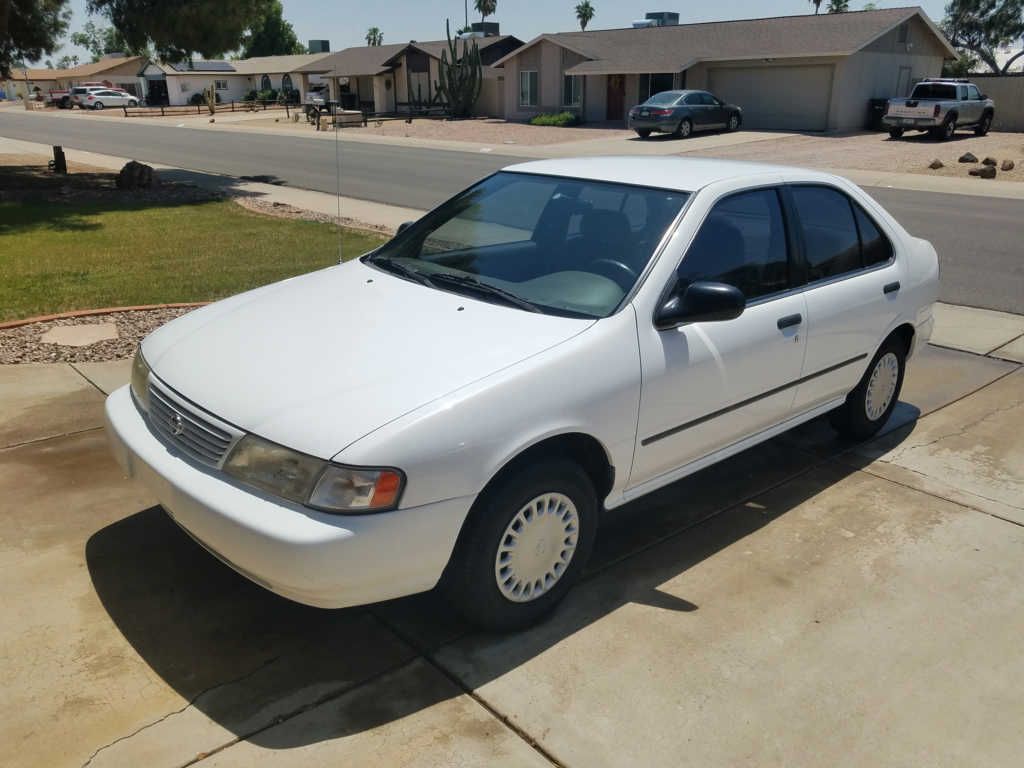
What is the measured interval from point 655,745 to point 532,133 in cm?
3653

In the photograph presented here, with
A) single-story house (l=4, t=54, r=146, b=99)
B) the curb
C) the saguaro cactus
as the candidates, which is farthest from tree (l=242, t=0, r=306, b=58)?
the curb

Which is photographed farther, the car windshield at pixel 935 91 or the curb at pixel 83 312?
the car windshield at pixel 935 91

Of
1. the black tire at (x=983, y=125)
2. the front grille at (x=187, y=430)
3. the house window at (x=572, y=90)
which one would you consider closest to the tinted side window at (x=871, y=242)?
the front grille at (x=187, y=430)

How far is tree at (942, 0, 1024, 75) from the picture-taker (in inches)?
2685

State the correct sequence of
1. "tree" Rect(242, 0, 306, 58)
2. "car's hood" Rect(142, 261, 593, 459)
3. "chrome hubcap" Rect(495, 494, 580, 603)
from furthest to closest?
"tree" Rect(242, 0, 306, 58) < "chrome hubcap" Rect(495, 494, 580, 603) < "car's hood" Rect(142, 261, 593, 459)

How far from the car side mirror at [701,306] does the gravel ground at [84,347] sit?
464cm

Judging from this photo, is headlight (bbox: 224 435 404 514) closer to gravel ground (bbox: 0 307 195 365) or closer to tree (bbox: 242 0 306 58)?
gravel ground (bbox: 0 307 195 365)

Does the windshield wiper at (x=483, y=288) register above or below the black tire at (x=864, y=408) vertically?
above

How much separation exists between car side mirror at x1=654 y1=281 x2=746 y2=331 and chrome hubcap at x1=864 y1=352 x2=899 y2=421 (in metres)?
2.04

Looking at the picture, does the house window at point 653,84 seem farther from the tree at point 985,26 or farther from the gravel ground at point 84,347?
the tree at point 985,26

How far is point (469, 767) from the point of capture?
289 centimetres

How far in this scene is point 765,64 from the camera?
36.8 metres

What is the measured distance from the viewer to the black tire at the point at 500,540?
3275 mm

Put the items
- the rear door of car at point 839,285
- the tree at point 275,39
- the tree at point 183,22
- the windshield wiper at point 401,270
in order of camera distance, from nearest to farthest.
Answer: the windshield wiper at point 401,270 < the rear door of car at point 839,285 < the tree at point 183,22 < the tree at point 275,39
